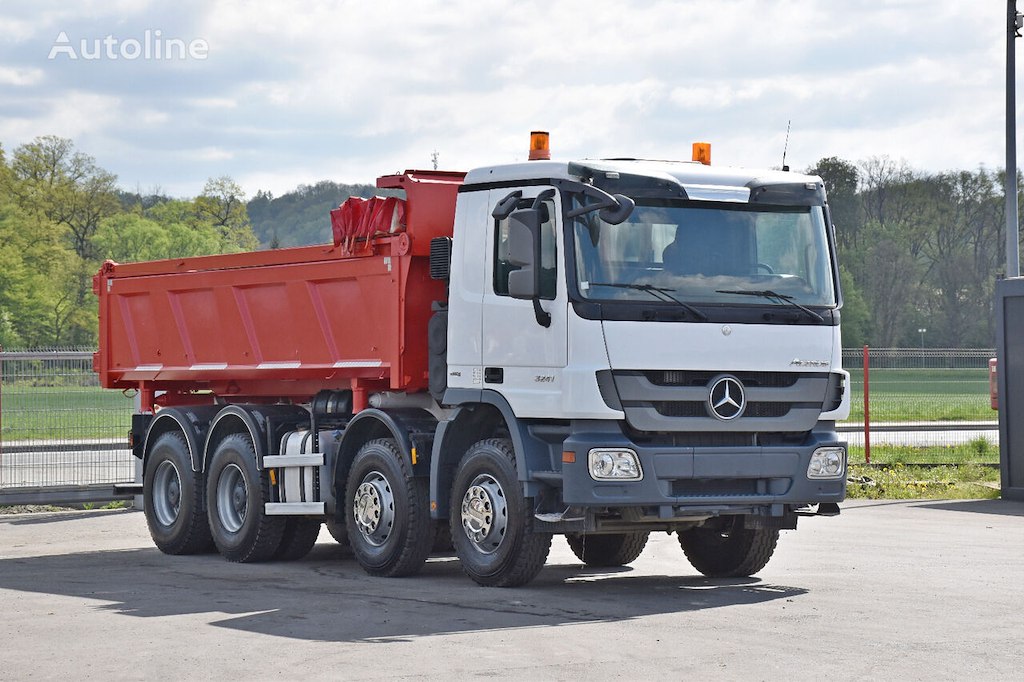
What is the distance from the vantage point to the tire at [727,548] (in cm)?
1276

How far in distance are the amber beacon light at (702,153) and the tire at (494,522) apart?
3058mm

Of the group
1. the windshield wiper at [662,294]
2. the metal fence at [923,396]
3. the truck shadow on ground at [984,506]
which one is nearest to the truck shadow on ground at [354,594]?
the windshield wiper at [662,294]

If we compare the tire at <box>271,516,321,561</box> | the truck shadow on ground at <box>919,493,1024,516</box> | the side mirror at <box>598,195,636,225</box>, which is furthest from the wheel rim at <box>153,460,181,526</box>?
the truck shadow on ground at <box>919,493,1024,516</box>

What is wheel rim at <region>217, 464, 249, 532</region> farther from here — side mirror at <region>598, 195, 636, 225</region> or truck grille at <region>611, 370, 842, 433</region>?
side mirror at <region>598, 195, 636, 225</region>

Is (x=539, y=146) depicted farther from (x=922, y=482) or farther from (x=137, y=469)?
(x=922, y=482)

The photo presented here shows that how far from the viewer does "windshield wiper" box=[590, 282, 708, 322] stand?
37.1 feet

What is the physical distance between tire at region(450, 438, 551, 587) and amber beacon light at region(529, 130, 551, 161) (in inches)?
87.2

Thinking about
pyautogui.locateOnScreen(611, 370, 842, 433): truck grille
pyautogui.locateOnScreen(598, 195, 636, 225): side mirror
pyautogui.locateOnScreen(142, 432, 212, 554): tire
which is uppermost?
pyautogui.locateOnScreen(598, 195, 636, 225): side mirror

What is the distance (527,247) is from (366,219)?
2308 mm

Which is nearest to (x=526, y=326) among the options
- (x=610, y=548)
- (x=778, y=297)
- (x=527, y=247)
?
(x=527, y=247)

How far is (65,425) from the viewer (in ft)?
65.9

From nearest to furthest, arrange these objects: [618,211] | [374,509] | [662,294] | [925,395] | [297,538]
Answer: [618,211], [662,294], [374,509], [297,538], [925,395]

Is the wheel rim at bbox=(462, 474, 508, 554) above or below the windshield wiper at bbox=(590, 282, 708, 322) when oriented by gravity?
below

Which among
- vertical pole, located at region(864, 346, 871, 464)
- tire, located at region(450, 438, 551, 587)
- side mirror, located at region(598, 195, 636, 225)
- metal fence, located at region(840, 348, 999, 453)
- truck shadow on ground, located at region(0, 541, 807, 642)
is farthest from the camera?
metal fence, located at region(840, 348, 999, 453)
